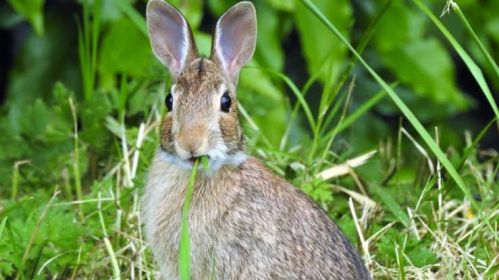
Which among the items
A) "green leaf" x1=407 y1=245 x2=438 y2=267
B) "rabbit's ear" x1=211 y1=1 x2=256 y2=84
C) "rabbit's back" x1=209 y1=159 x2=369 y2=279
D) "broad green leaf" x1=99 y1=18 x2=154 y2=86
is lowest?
"green leaf" x1=407 y1=245 x2=438 y2=267

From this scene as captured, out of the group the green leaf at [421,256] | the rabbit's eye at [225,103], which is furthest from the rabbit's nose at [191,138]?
the green leaf at [421,256]

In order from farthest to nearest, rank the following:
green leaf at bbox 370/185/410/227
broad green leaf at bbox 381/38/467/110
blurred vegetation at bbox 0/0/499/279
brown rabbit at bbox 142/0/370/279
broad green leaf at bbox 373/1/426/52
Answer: broad green leaf at bbox 381/38/467/110 < broad green leaf at bbox 373/1/426/52 < green leaf at bbox 370/185/410/227 < blurred vegetation at bbox 0/0/499/279 < brown rabbit at bbox 142/0/370/279

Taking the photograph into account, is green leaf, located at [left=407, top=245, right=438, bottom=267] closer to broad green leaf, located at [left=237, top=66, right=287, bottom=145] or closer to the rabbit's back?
the rabbit's back

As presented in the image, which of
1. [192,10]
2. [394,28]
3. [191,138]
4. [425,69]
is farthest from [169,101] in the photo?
[425,69]

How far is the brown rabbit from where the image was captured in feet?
14.3

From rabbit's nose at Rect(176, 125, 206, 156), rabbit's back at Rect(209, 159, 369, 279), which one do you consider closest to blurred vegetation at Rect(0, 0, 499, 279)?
rabbit's back at Rect(209, 159, 369, 279)

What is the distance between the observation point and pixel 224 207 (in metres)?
4.53

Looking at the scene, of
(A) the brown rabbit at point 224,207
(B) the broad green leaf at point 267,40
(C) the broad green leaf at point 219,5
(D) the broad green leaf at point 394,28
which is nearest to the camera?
(A) the brown rabbit at point 224,207

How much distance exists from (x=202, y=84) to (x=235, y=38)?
17.4 inches

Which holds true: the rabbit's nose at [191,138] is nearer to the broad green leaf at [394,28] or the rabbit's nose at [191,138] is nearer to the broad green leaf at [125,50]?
the broad green leaf at [125,50]

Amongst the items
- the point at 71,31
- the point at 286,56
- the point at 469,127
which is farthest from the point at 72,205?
the point at 469,127

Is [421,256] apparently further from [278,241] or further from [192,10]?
[192,10]

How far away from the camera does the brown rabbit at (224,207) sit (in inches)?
171

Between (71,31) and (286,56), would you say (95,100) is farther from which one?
(286,56)
